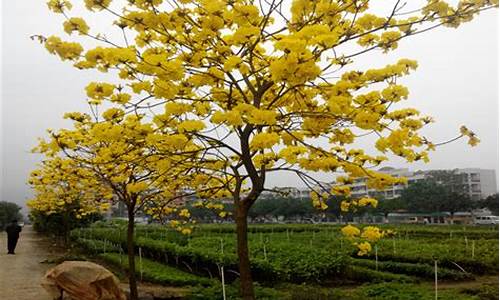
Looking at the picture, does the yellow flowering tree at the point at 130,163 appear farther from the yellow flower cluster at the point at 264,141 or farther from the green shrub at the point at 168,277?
the green shrub at the point at 168,277

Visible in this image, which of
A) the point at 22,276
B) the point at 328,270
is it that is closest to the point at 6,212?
the point at 22,276

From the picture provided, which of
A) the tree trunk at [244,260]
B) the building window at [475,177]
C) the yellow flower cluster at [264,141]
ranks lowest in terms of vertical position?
the tree trunk at [244,260]

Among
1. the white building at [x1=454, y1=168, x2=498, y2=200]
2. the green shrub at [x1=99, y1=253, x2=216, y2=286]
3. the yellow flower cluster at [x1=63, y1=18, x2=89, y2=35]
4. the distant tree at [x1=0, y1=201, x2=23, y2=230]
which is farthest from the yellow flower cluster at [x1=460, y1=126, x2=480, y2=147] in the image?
the white building at [x1=454, y1=168, x2=498, y2=200]

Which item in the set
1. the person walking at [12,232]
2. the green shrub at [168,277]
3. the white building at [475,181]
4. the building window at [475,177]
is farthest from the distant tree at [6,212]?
the building window at [475,177]

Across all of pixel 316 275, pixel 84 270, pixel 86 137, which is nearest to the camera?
pixel 86 137

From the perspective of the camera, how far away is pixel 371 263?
12125 millimetres

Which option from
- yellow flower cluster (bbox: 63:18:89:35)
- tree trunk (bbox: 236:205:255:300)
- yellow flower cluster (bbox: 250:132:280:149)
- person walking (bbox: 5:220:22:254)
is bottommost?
person walking (bbox: 5:220:22:254)

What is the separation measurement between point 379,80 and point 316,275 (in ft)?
Answer: 21.7

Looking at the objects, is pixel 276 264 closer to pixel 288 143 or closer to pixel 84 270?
pixel 84 270

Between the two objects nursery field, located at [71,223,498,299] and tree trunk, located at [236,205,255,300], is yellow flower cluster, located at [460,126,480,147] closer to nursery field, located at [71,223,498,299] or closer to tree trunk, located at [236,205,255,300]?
tree trunk, located at [236,205,255,300]

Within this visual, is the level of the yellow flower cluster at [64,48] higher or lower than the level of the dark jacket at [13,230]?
higher

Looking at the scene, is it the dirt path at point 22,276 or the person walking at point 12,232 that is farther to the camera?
the person walking at point 12,232

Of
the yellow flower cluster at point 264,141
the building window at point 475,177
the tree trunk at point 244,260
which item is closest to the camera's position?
the yellow flower cluster at point 264,141

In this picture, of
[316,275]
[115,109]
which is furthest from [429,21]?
[316,275]
